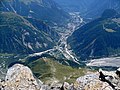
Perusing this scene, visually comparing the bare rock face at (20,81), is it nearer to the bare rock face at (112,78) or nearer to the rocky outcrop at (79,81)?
the rocky outcrop at (79,81)

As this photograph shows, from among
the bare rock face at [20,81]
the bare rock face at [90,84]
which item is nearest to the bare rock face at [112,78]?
the bare rock face at [90,84]

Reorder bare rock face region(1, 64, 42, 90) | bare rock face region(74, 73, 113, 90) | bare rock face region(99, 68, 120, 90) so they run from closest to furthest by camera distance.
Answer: bare rock face region(74, 73, 113, 90) → bare rock face region(99, 68, 120, 90) → bare rock face region(1, 64, 42, 90)

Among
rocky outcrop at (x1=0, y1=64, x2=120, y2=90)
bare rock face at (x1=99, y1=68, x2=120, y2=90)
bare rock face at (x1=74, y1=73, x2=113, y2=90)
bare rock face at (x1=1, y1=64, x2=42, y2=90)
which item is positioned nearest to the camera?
bare rock face at (x1=74, y1=73, x2=113, y2=90)

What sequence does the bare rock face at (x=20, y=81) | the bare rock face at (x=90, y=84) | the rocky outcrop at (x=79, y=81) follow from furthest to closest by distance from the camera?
the bare rock face at (x=20, y=81), the rocky outcrop at (x=79, y=81), the bare rock face at (x=90, y=84)

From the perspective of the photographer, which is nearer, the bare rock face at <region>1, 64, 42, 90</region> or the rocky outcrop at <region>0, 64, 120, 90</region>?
the rocky outcrop at <region>0, 64, 120, 90</region>

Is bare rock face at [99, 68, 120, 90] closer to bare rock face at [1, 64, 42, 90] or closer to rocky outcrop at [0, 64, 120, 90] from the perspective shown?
rocky outcrop at [0, 64, 120, 90]

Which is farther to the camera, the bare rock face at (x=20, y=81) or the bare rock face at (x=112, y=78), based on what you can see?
the bare rock face at (x=20, y=81)

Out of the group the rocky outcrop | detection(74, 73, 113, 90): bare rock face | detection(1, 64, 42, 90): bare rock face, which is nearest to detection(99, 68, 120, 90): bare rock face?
the rocky outcrop

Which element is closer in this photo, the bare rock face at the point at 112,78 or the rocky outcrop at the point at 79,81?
the rocky outcrop at the point at 79,81

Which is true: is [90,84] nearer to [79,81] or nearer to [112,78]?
[79,81]

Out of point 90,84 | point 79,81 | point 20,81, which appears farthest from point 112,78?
point 20,81

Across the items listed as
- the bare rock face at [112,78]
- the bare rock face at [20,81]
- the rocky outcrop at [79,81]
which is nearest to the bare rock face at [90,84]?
the rocky outcrop at [79,81]

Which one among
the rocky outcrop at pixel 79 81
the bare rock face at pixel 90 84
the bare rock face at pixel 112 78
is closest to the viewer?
the bare rock face at pixel 90 84
